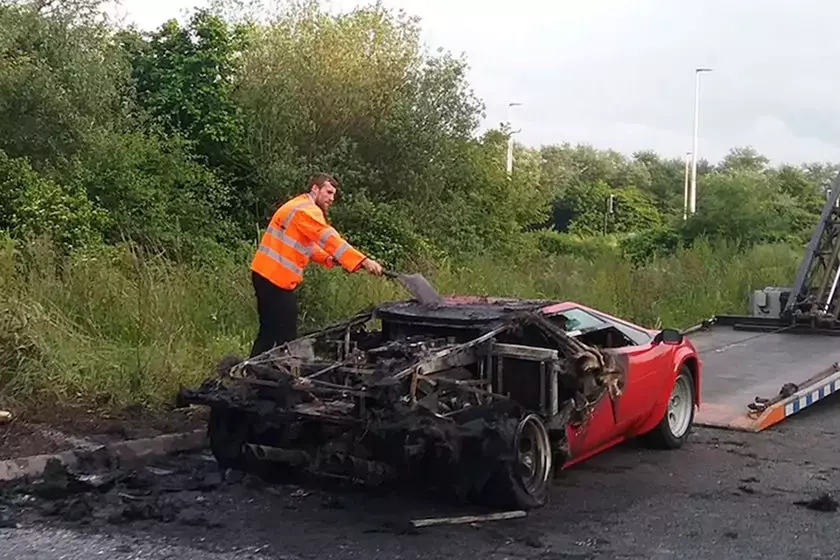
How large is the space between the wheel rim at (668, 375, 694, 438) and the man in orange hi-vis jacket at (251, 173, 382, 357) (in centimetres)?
302

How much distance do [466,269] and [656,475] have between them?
9901 millimetres

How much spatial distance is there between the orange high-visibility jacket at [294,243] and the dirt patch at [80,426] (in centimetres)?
134

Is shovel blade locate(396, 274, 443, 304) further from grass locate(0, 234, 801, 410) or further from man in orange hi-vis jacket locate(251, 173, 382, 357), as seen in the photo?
grass locate(0, 234, 801, 410)

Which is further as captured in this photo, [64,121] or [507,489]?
[64,121]

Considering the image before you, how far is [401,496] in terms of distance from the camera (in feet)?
23.1

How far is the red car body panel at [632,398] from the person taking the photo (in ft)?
24.9

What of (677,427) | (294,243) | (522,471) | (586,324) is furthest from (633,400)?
(294,243)

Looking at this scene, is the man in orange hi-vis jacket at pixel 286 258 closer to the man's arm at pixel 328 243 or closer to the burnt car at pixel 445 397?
the man's arm at pixel 328 243

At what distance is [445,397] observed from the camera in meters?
6.86

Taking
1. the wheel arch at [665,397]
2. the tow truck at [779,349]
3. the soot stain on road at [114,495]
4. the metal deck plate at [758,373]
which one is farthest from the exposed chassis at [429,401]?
the tow truck at [779,349]

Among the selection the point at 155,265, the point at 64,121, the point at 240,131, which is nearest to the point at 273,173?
the point at 240,131

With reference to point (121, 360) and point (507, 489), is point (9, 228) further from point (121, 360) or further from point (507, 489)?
point (507, 489)

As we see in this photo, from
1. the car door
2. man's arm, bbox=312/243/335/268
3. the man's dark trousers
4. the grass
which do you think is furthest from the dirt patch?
the car door

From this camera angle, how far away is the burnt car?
6504 mm
